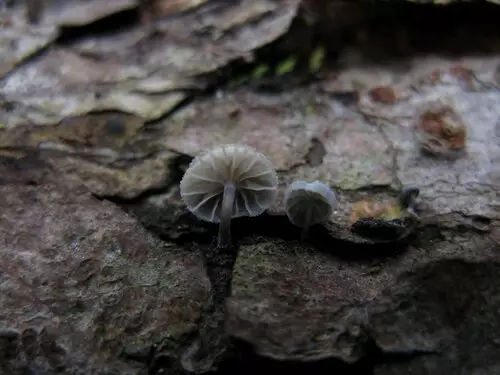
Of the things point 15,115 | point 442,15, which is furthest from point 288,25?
point 15,115

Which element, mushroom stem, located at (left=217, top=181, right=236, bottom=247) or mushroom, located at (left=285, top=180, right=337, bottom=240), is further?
mushroom stem, located at (left=217, top=181, right=236, bottom=247)

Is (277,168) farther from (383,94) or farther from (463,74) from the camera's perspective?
(463,74)

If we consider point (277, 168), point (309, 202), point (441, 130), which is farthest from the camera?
Answer: point (441, 130)

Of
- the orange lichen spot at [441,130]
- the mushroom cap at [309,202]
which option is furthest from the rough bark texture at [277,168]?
the mushroom cap at [309,202]

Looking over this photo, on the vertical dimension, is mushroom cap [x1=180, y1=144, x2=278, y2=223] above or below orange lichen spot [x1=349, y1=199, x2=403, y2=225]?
above

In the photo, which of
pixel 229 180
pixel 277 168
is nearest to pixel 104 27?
pixel 277 168

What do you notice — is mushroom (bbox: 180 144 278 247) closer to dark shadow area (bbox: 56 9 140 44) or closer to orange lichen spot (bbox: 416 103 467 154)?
orange lichen spot (bbox: 416 103 467 154)

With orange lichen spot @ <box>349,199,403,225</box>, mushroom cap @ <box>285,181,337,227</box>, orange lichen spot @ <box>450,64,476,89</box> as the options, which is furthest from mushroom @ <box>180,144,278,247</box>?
orange lichen spot @ <box>450,64,476,89</box>
